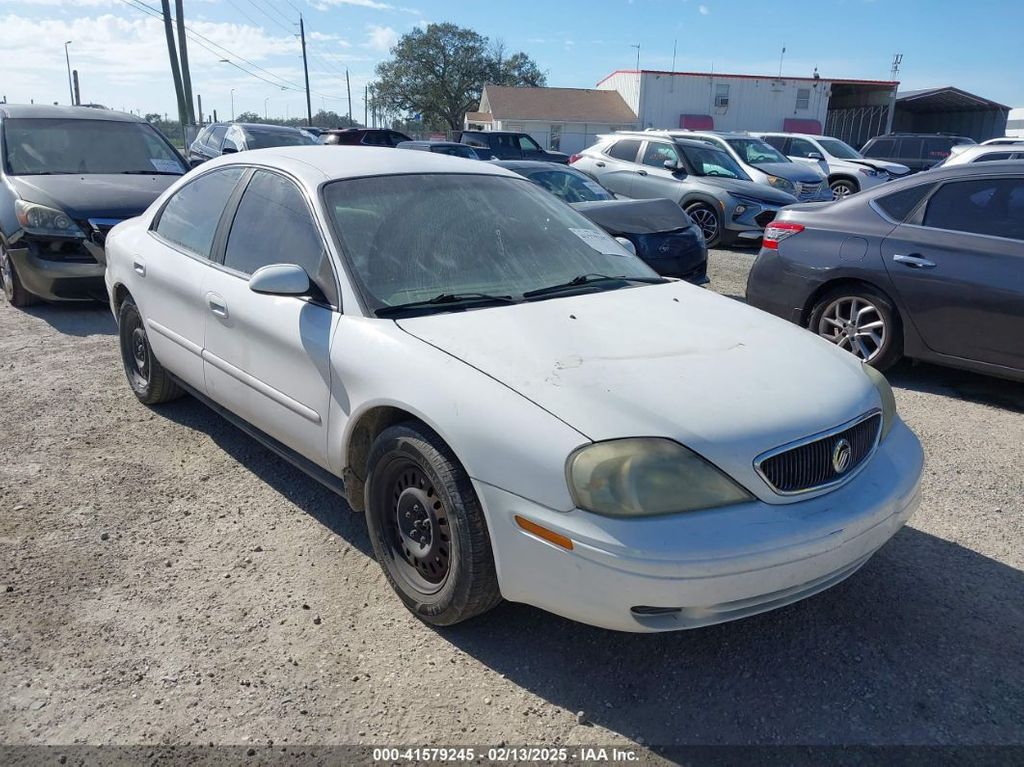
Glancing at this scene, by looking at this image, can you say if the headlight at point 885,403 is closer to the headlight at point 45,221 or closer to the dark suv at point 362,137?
the headlight at point 45,221

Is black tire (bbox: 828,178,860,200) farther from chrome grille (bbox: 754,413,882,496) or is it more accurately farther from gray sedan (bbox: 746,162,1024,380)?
chrome grille (bbox: 754,413,882,496)

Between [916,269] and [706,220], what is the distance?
6936mm

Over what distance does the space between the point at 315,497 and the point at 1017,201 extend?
4.70 metres

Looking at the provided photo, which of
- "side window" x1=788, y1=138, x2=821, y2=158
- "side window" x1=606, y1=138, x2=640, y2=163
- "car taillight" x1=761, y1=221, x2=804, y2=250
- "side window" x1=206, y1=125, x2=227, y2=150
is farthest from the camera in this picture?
"side window" x1=788, y1=138, x2=821, y2=158

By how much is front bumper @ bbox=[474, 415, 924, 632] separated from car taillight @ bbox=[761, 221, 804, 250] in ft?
13.0

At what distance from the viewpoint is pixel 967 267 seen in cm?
512

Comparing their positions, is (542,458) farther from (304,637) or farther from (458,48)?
(458,48)

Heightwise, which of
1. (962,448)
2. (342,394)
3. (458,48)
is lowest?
(962,448)

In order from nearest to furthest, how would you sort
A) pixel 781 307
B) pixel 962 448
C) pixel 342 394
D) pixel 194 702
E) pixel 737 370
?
pixel 194 702
pixel 737 370
pixel 342 394
pixel 962 448
pixel 781 307

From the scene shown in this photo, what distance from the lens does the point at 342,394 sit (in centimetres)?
298

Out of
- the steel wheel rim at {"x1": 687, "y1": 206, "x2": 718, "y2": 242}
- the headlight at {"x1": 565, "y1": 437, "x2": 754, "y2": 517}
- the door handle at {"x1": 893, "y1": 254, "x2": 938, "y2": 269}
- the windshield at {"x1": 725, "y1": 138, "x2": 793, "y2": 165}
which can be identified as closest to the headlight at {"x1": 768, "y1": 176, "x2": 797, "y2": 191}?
the windshield at {"x1": 725, "y1": 138, "x2": 793, "y2": 165}

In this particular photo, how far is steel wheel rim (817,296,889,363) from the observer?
18.5 feet

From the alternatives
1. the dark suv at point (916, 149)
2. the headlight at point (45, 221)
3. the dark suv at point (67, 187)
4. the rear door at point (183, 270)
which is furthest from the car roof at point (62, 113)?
the dark suv at point (916, 149)

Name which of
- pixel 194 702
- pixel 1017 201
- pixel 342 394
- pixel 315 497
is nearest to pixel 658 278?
pixel 342 394
